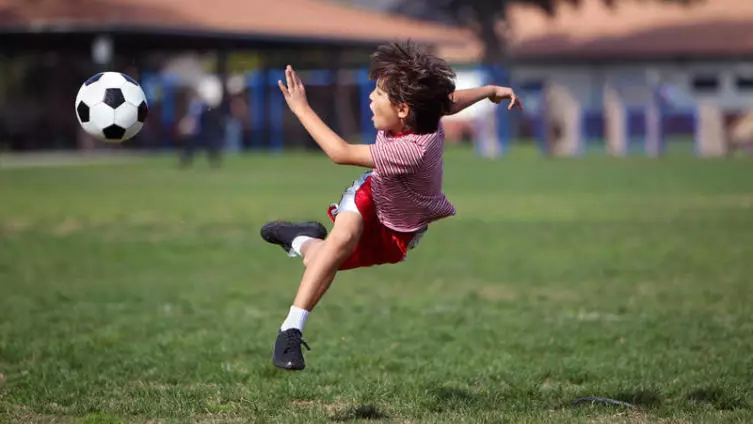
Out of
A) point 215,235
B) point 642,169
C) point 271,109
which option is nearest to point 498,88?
point 215,235

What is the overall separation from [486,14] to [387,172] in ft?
182

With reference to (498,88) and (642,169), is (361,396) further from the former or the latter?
(642,169)

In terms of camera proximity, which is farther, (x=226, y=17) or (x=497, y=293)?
(x=226, y=17)

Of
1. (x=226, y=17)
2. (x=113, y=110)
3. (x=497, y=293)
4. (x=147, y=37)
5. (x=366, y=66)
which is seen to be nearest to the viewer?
(x=113, y=110)

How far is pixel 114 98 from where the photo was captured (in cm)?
670

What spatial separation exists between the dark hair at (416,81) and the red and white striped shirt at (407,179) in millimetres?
89

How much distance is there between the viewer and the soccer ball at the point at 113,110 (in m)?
6.69

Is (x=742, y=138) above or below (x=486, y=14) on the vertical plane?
below

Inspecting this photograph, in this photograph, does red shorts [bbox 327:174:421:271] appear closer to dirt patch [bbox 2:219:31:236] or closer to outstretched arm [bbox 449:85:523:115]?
outstretched arm [bbox 449:85:523:115]

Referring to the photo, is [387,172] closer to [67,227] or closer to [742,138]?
[67,227]

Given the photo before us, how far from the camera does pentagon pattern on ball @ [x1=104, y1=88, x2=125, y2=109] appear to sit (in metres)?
6.68

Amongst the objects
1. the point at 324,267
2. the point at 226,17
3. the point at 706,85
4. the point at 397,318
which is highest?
the point at 226,17

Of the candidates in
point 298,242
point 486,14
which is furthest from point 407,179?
point 486,14

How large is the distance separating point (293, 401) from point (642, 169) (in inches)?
948
